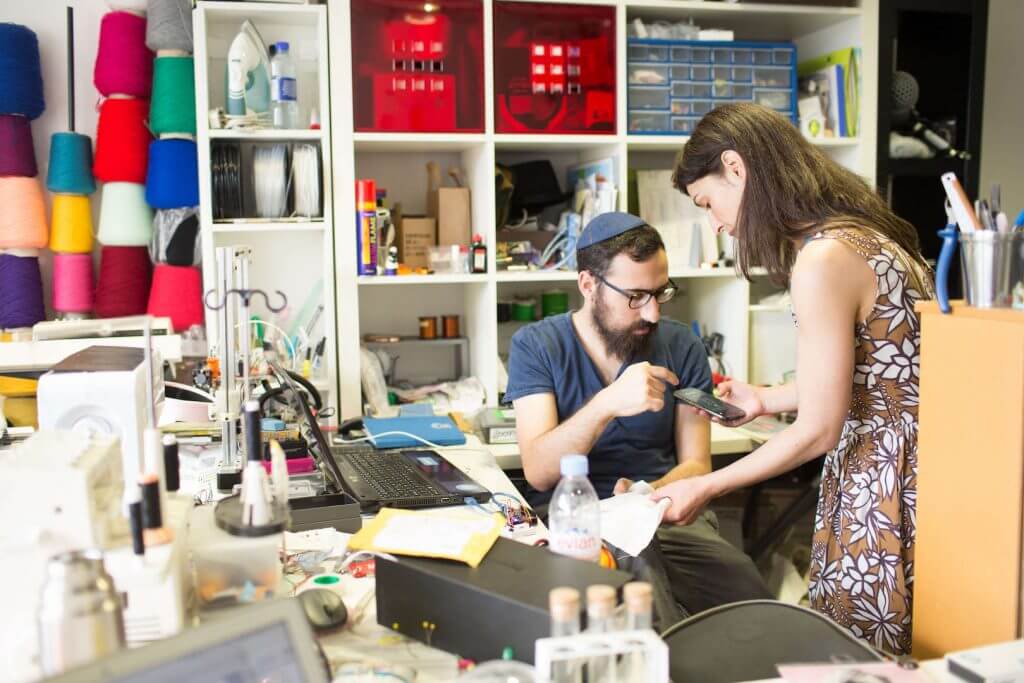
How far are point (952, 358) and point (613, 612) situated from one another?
58cm

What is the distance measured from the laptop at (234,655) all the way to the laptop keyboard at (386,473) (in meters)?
0.90

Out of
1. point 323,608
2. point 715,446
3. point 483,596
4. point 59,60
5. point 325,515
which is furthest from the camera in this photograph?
point 59,60

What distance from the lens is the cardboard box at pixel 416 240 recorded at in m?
3.14

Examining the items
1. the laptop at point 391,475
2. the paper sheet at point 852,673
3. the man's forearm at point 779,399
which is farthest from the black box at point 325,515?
the man's forearm at point 779,399

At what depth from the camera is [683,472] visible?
2.22 m

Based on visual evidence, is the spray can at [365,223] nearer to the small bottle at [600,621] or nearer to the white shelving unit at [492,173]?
the white shelving unit at [492,173]

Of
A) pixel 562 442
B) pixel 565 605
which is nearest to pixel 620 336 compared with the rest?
pixel 562 442

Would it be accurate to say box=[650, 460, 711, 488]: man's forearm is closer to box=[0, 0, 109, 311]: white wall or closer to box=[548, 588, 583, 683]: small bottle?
box=[548, 588, 583, 683]: small bottle

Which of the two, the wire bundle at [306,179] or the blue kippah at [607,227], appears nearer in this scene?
the blue kippah at [607,227]

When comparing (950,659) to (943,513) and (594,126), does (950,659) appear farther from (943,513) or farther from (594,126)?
(594,126)

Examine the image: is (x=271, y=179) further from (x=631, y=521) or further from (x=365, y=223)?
(x=631, y=521)

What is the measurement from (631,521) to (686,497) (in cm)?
18

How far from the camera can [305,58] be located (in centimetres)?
310

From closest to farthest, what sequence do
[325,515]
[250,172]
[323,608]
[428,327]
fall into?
[323,608] < [325,515] < [250,172] < [428,327]
